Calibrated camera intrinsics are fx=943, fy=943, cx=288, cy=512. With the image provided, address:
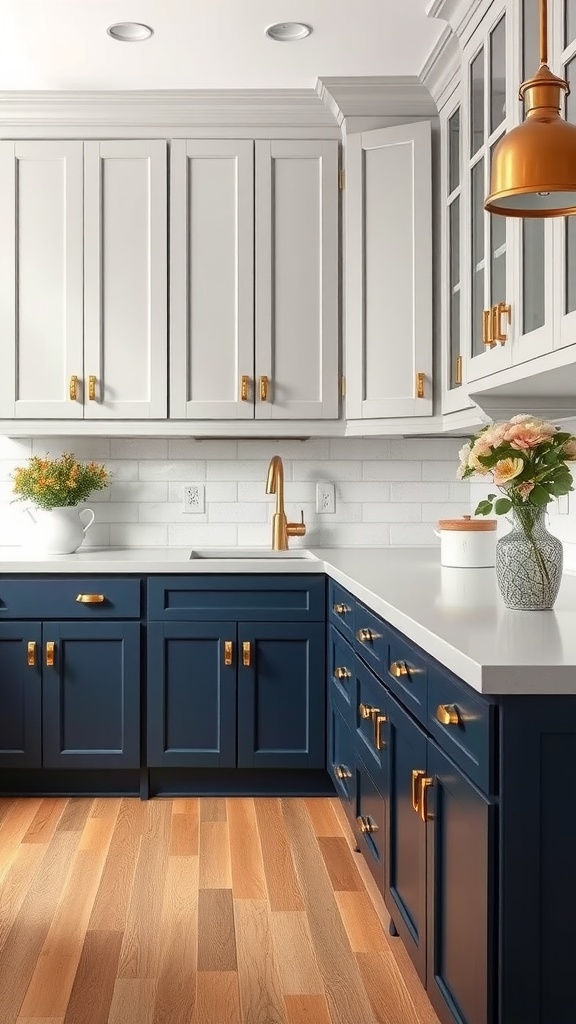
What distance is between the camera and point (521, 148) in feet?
4.66

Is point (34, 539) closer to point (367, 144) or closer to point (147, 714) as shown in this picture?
point (147, 714)

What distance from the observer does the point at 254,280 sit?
354 centimetres

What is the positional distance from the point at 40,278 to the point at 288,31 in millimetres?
1255

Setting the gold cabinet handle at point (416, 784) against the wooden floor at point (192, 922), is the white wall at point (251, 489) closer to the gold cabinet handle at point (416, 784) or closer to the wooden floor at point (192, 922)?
the wooden floor at point (192, 922)

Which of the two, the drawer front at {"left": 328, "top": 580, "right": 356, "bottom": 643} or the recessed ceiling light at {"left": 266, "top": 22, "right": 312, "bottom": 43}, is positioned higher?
the recessed ceiling light at {"left": 266, "top": 22, "right": 312, "bottom": 43}

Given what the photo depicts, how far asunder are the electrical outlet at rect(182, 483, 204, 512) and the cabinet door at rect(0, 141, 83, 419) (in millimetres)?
579

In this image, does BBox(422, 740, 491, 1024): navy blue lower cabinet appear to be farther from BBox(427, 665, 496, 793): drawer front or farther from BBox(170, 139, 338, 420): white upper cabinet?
BBox(170, 139, 338, 420): white upper cabinet

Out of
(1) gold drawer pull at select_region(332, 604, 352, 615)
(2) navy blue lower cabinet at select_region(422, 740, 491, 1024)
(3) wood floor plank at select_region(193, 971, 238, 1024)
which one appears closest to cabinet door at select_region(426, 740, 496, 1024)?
(2) navy blue lower cabinet at select_region(422, 740, 491, 1024)

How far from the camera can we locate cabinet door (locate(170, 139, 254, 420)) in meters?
3.53

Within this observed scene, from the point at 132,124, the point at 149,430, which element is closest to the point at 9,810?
the point at 149,430

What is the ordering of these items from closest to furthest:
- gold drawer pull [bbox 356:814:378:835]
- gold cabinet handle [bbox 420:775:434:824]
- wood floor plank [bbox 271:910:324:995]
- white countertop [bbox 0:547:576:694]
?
white countertop [bbox 0:547:576:694] < gold cabinet handle [bbox 420:775:434:824] < wood floor plank [bbox 271:910:324:995] < gold drawer pull [bbox 356:814:378:835]

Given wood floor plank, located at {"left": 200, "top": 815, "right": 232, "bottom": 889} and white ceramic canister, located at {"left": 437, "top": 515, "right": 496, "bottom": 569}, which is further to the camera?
white ceramic canister, located at {"left": 437, "top": 515, "right": 496, "bottom": 569}

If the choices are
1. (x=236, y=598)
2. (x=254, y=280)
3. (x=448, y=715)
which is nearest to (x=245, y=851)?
(x=236, y=598)

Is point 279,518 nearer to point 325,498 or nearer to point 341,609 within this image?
point 325,498
